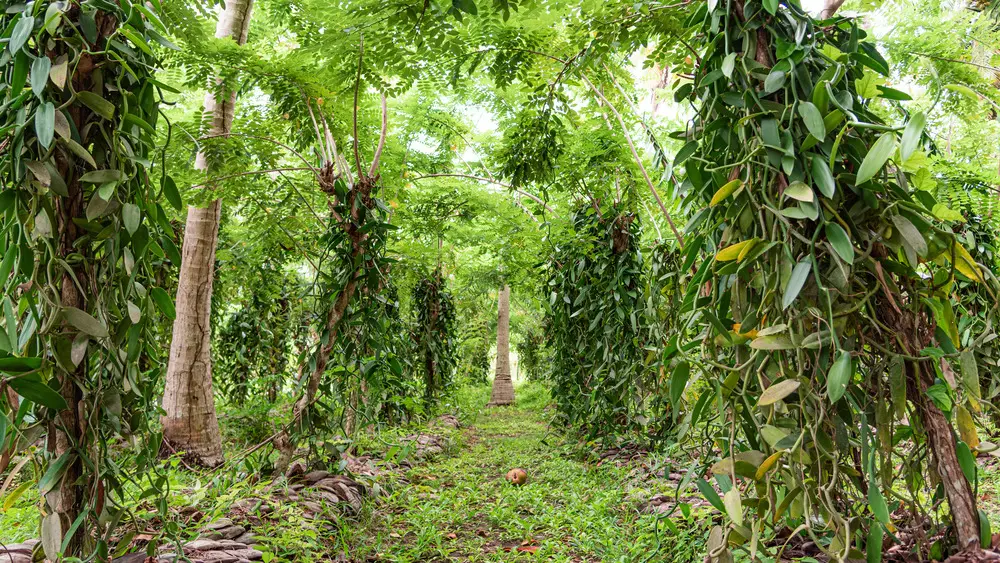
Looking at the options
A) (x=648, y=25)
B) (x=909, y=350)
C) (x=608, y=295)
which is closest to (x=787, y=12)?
(x=909, y=350)

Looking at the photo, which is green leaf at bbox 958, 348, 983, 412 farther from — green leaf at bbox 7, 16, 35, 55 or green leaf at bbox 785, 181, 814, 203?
green leaf at bbox 7, 16, 35, 55

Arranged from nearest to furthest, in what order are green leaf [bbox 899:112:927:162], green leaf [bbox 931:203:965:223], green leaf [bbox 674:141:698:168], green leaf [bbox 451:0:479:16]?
green leaf [bbox 899:112:927:162] < green leaf [bbox 931:203:965:223] < green leaf [bbox 674:141:698:168] < green leaf [bbox 451:0:479:16]

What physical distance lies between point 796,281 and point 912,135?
0.26 m

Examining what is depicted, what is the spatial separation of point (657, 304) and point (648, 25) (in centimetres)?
147

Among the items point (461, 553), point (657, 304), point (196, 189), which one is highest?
point (196, 189)

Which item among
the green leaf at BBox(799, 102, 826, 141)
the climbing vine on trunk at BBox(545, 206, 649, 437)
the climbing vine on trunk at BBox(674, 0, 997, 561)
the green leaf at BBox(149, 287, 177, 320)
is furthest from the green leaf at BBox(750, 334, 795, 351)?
the climbing vine on trunk at BBox(545, 206, 649, 437)

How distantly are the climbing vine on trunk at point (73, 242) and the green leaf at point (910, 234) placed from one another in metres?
1.36

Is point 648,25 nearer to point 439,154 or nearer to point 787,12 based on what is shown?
point 787,12

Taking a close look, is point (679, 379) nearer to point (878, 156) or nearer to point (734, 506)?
point (734, 506)

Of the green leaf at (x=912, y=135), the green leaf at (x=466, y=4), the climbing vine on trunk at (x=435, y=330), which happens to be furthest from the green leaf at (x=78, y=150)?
the climbing vine on trunk at (x=435, y=330)

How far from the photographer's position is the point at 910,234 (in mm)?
956

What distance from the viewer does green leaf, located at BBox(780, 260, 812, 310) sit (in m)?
0.94

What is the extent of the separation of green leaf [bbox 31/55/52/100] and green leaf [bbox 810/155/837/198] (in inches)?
52.1

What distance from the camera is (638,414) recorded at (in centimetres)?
386
